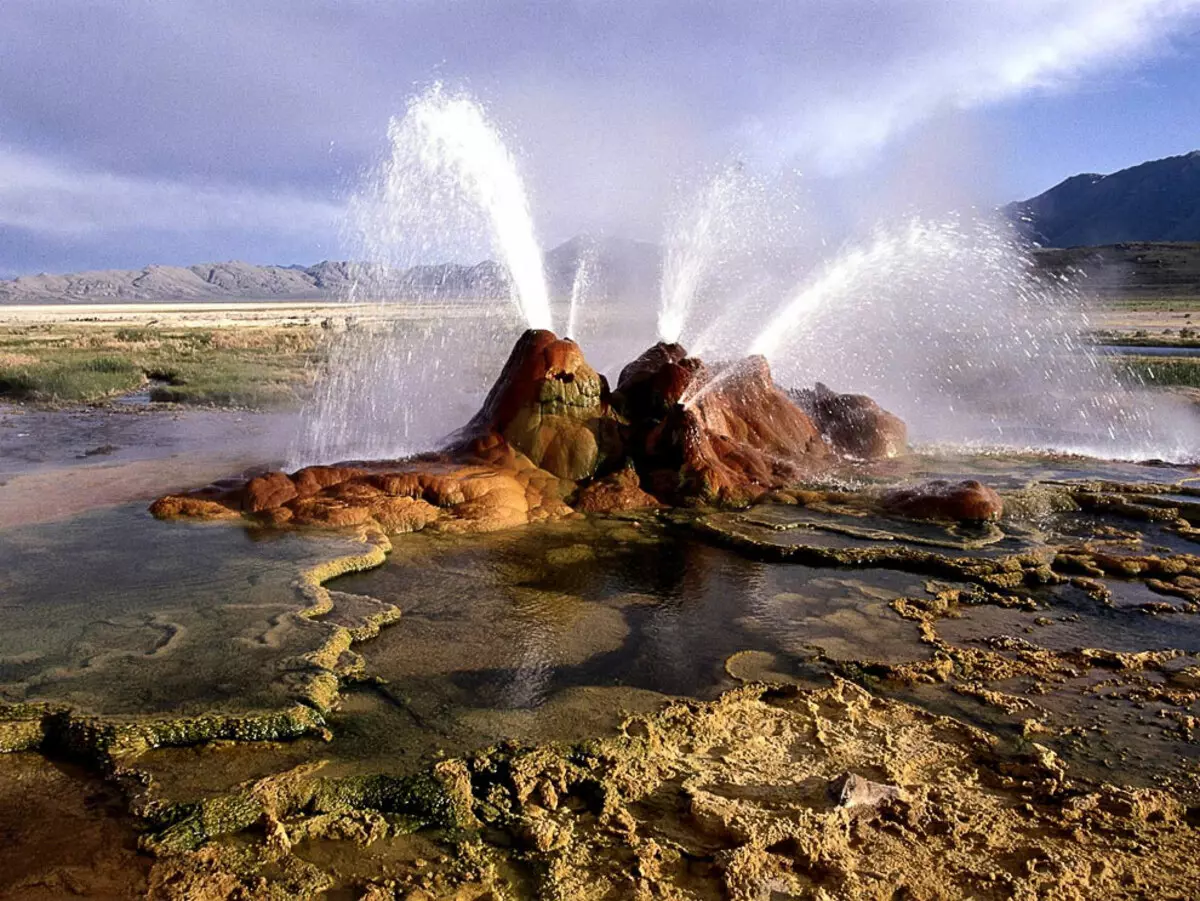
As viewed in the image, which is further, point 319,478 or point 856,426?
point 856,426

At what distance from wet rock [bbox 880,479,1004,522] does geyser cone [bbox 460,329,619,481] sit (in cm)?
386

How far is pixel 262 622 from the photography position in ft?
20.2

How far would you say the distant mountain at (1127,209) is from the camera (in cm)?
12475

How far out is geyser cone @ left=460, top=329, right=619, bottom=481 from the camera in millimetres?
10883

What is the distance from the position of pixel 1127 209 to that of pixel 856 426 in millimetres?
153861

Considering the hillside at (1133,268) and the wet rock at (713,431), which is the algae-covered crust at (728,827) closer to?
the wet rock at (713,431)

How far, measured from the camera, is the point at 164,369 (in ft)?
84.7

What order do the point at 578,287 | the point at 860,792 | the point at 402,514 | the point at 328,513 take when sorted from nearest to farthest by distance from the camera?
the point at 860,792 < the point at 328,513 < the point at 402,514 < the point at 578,287

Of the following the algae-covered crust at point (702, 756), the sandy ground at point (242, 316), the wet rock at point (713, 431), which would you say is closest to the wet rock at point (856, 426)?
the wet rock at point (713, 431)

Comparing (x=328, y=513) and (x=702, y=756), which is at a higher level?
(x=328, y=513)

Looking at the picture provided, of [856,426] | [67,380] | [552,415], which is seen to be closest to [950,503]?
[856,426]

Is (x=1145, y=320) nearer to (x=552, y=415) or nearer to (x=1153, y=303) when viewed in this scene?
(x=1153, y=303)

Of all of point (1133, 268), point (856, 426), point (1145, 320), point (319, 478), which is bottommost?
point (319, 478)

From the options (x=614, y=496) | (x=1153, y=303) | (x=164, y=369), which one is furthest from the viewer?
(x=1153, y=303)
